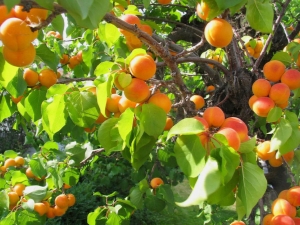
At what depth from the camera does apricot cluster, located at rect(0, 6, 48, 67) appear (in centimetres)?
67

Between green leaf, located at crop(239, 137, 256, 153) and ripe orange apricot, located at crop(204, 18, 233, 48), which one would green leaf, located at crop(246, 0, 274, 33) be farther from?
green leaf, located at crop(239, 137, 256, 153)

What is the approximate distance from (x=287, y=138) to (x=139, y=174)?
1329 mm

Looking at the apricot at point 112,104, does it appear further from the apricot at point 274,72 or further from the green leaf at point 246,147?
the apricot at point 274,72

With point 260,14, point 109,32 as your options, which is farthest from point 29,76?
point 260,14

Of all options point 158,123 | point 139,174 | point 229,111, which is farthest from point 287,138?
point 139,174

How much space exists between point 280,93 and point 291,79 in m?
0.09

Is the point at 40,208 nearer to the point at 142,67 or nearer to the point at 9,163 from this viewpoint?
the point at 9,163

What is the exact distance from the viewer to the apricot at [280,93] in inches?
42.0

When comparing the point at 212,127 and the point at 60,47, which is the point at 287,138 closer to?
the point at 212,127

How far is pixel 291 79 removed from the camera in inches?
44.1

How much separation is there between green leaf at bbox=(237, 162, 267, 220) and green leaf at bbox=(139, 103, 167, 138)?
21 centimetres

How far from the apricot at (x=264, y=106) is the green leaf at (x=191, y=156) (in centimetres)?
45

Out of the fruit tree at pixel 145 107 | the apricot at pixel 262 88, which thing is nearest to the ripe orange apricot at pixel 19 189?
the fruit tree at pixel 145 107

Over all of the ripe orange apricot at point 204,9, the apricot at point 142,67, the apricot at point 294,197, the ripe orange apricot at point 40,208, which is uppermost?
the ripe orange apricot at point 204,9
